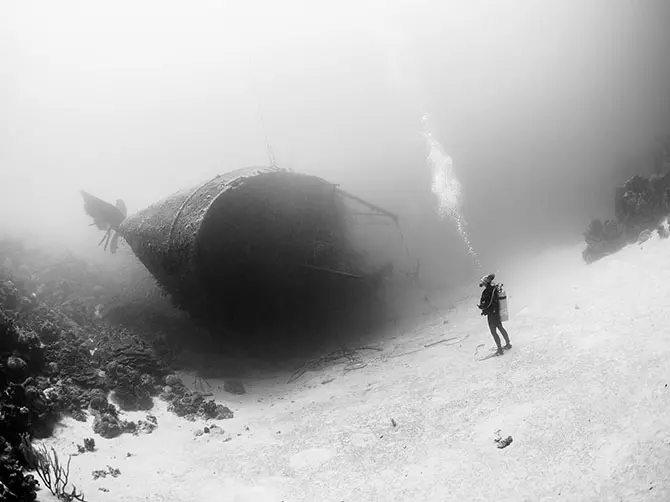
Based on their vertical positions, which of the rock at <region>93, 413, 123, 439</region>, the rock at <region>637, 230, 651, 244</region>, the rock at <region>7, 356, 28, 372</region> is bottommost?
the rock at <region>93, 413, 123, 439</region>

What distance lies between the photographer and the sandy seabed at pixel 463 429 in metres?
4.32

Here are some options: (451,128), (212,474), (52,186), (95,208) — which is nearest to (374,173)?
(451,128)

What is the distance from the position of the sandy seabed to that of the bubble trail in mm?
18552

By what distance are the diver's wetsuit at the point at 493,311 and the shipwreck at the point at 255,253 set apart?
18.9ft

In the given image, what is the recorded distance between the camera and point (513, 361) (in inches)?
293

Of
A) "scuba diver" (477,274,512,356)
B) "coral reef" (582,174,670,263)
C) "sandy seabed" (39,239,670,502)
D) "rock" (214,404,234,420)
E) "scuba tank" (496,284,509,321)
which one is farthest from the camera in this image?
"coral reef" (582,174,670,263)

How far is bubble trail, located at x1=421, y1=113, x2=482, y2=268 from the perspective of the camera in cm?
3346

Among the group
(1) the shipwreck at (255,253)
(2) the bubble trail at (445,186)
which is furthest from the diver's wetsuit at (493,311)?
(2) the bubble trail at (445,186)

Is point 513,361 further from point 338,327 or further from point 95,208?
point 95,208

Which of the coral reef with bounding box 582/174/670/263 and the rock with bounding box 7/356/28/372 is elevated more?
the coral reef with bounding box 582/174/670/263

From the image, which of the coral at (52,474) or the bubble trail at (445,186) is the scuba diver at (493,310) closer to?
the coral at (52,474)

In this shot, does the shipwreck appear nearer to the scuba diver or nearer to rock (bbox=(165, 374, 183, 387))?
rock (bbox=(165, 374, 183, 387))

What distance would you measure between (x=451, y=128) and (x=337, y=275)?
4895 cm

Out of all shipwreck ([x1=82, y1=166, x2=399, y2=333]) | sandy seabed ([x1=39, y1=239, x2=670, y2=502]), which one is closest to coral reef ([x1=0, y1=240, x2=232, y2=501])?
sandy seabed ([x1=39, y1=239, x2=670, y2=502])
